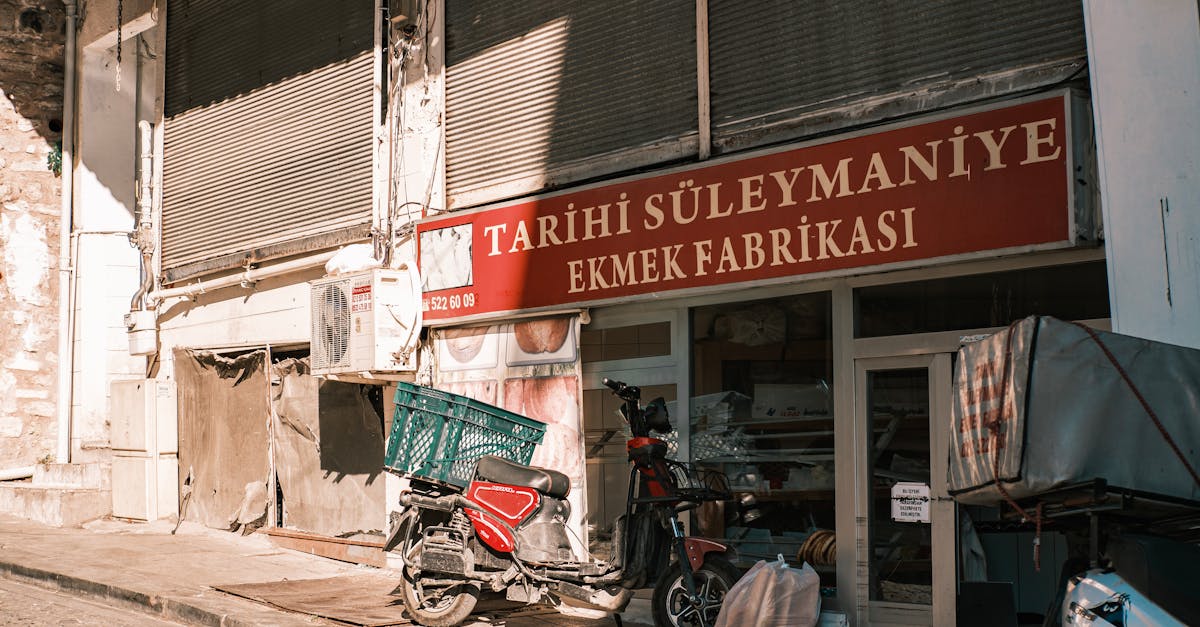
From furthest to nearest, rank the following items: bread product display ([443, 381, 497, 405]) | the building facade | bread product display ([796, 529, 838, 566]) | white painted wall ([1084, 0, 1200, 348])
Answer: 1. bread product display ([443, 381, 497, 405])
2. bread product display ([796, 529, 838, 566])
3. the building facade
4. white painted wall ([1084, 0, 1200, 348])

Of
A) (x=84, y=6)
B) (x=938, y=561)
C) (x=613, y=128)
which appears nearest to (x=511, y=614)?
(x=938, y=561)

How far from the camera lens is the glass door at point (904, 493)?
723 cm

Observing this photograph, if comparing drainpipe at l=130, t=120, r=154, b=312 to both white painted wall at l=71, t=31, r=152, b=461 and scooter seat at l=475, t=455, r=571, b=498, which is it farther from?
scooter seat at l=475, t=455, r=571, b=498

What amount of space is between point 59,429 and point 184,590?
25.4 ft

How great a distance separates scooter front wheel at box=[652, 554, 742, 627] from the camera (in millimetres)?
7281

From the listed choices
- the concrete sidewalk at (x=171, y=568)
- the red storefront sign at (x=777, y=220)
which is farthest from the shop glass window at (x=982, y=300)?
the concrete sidewalk at (x=171, y=568)

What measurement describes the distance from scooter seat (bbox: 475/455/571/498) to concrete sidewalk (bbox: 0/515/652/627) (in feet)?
3.73

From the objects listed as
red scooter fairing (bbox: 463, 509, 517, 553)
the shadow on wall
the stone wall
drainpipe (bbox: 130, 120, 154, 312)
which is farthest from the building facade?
the shadow on wall

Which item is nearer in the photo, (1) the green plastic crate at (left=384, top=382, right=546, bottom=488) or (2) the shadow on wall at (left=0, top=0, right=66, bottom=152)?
(1) the green plastic crate at (left=384, top=382, right=546, bottom=488)

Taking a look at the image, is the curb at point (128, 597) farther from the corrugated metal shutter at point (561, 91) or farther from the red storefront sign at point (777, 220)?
the corrugated metal shutter at point (561, 91)

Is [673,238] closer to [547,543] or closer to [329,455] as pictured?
[547,543]

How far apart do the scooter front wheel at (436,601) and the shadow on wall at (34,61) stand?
1113 cm

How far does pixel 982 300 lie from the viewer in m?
7.13

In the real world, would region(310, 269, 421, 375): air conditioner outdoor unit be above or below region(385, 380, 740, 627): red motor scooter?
above
